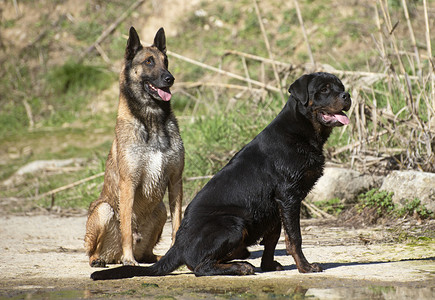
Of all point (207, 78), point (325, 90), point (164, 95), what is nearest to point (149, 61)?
point (164, 95)

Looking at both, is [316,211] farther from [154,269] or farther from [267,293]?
[267,293]

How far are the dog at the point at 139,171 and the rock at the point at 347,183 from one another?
2.60 metres

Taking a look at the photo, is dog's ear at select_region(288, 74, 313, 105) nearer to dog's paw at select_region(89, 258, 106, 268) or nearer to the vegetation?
dog's paw at select_region(89, 258, 106, 268)

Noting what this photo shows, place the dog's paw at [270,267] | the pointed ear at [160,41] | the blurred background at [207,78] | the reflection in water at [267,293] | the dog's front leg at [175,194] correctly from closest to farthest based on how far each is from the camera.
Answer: the reflection in water at [267,293], the dog's paw at [270,267], the dog's front leg at [175,194], the pointed ear at [160,41], the blurred background at [207,78]

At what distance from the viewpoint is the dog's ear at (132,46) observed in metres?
6.12

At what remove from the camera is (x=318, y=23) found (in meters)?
14.4

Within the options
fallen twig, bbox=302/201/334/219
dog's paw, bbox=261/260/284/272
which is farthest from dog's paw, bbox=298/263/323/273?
fallen twig, bbox=302/201/334/219

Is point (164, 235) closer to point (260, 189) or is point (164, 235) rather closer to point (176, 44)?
point (260, 189)

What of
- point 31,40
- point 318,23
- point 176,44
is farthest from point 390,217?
point 31,40

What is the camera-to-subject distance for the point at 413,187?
23.1 feet

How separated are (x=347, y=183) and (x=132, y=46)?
329 centimetres

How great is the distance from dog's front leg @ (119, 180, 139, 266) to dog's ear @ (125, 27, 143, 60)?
4.21ft

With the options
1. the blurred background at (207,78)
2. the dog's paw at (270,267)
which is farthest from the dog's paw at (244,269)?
the blurred background at (207,78)

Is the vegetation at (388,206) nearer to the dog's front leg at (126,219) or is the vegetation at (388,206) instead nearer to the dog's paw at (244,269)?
the dog's paw at (244,269)
